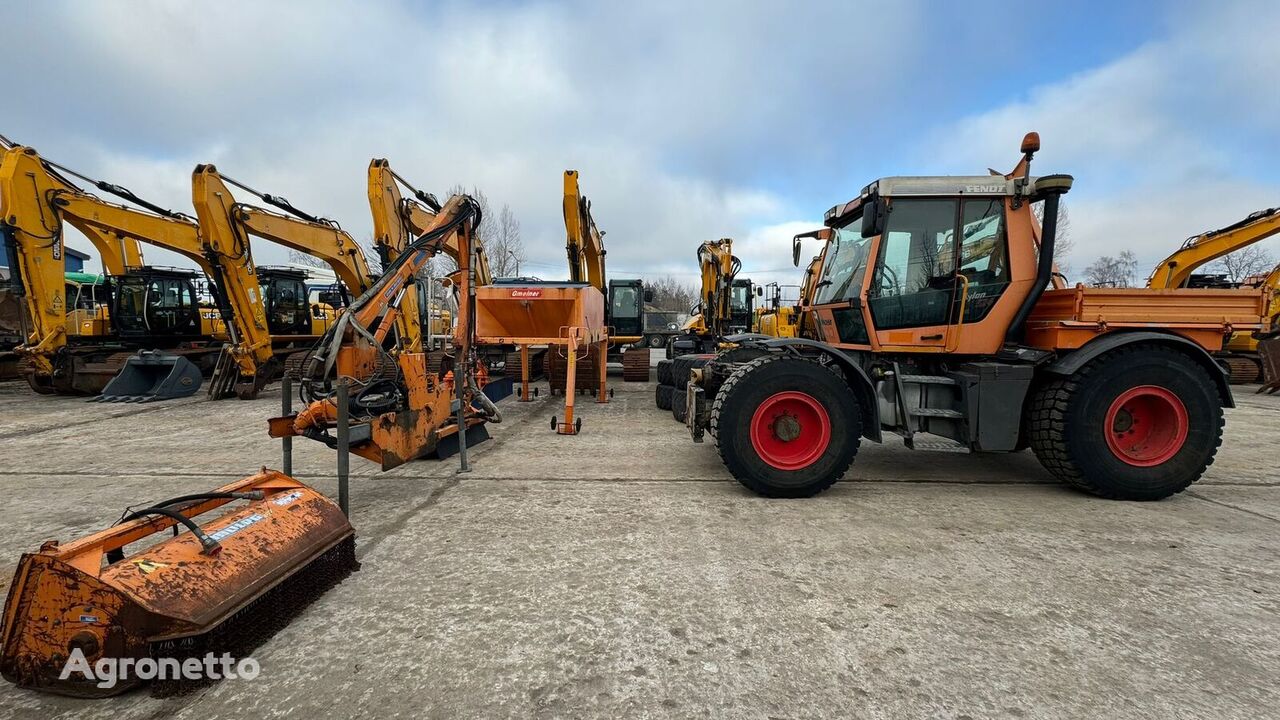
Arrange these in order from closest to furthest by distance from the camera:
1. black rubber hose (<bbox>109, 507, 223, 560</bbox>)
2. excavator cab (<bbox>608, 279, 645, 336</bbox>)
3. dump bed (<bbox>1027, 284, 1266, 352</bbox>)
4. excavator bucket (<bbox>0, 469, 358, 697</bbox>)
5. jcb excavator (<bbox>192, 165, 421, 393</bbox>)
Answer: excavator bucket (<bbox>0, 469, 358, 697</bbox>)
black rubber hose (<bbox>109, 507, 223, 560</bbox>)
dump bed (<bbox>1027, 284, 1266, 352</bbox>)
jcb excavator (<bbox>192, 165, 421, 393</bbox>)
excavator cab (<bbox>608, 279, 645, 336</bbox>)

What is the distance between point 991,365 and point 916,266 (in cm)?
96

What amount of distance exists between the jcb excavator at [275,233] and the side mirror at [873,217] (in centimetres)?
672

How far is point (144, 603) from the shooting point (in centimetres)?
177

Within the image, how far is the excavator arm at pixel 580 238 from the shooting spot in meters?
9.12

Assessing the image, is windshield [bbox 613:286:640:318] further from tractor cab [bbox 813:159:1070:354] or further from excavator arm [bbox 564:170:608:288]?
tractor cab [bbox 813:159:1070:354]

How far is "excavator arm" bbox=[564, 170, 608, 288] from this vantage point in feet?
29.9

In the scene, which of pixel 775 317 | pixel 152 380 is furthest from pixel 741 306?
pixel 152 380

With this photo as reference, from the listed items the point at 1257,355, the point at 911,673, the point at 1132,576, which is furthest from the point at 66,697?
the point at 1257,355

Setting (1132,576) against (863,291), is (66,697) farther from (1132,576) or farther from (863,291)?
(863,291)

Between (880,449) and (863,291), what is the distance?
83.0 inches

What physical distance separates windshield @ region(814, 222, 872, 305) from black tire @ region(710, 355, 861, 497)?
1.07 m

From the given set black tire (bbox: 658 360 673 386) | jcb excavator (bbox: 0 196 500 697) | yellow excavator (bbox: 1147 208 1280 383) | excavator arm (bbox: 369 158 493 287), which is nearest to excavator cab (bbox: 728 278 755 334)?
black tire (bbox: 658 360 673 386)

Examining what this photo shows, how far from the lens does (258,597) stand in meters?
2.11

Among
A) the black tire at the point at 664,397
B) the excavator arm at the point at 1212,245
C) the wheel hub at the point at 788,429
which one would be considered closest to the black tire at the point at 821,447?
the wheel hub at the point at 788,429
